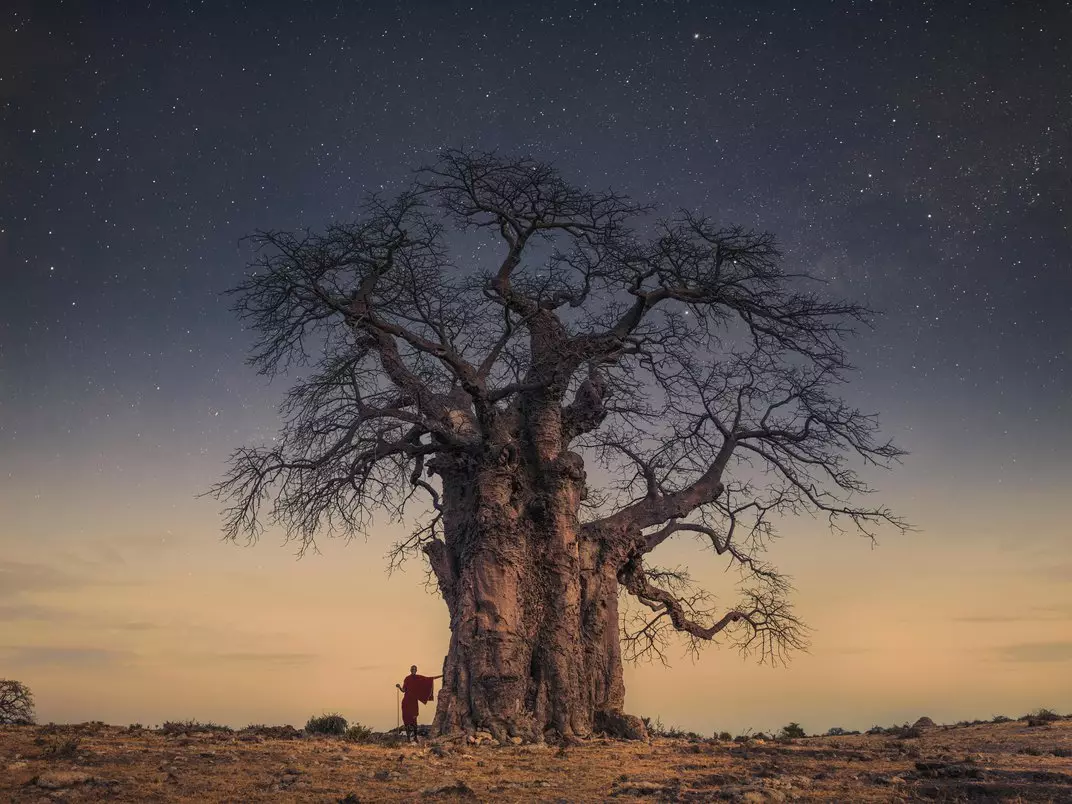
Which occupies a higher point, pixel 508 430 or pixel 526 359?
pixel 526 359

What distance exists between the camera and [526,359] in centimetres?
2030

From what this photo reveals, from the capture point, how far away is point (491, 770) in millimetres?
13305

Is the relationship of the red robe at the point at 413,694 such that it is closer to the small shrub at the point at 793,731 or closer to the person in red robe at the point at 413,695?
the person in red robe at the point at 413,695

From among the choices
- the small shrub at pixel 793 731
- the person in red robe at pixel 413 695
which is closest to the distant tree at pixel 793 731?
the small shrub at pixel 793 731

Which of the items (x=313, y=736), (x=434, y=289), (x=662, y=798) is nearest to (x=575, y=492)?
(x=434, y=289)

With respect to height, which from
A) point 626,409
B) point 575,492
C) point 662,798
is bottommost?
point 662,798

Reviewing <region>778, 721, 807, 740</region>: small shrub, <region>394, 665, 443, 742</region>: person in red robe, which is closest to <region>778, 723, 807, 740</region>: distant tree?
<region>778, 721, 807, 740</region>: small shrub

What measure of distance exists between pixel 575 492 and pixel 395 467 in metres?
3.68

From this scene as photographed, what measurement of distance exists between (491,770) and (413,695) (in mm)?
5218

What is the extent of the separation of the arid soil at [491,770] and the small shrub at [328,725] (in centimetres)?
244

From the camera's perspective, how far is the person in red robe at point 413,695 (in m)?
18.0

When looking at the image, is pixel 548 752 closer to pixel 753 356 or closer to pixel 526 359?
pixel 526 359

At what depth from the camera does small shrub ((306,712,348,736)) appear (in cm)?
2000

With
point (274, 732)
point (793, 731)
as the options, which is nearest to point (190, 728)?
point (274, 732)
